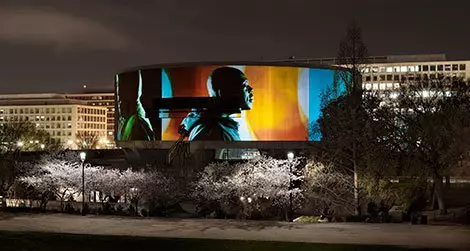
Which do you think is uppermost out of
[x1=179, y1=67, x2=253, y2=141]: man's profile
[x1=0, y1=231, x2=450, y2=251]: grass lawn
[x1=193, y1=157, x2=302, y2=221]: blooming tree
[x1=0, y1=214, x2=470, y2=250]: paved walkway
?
[x1=179, y1=67, x2=253, y2=141]: man's profile

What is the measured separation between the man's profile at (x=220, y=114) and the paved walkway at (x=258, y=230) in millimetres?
45942

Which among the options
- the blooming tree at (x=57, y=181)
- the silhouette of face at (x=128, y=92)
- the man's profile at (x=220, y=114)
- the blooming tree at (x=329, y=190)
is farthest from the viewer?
the silhouette of face at (x=128, y=92)

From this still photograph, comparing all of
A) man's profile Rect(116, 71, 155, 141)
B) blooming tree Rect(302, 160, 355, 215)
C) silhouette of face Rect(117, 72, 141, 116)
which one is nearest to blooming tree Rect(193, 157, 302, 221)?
blooming tree Rect(302, 160, 355, 215)

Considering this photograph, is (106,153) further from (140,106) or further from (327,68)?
(327,68)

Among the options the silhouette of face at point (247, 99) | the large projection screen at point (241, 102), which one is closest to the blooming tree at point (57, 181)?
the large projection screen at point (241, 102)

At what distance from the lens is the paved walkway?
1224 inches

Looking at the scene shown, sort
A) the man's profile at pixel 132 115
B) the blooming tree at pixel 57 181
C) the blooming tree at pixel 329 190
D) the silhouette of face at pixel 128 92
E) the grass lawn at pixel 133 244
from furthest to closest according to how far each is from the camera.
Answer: the silhouette of face at pixel 128 92 < the man's profile at pixel 132 115 < the blooming tree at pixel 57 181 < the blooming tree at pixel 329 190 < the grass lawn at pixel 133 244

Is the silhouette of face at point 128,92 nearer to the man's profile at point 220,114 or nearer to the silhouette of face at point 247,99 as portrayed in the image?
the man's profile at point 220,114

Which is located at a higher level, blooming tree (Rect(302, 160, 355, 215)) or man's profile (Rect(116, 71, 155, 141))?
man's profile (Rect(116, 71, 155, 141))

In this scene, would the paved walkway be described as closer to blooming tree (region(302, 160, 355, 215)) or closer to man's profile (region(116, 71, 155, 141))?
blooming tree (region(302, 160, 355, 215))

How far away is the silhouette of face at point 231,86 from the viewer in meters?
86.0

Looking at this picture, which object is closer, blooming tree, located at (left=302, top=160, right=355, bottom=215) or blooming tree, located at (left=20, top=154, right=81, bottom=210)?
blooming tree, located at (left=302, top=160, right=355, bottom=215)

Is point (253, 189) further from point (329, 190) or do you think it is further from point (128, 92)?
point (128, 92)

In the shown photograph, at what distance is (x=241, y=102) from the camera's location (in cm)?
8594
